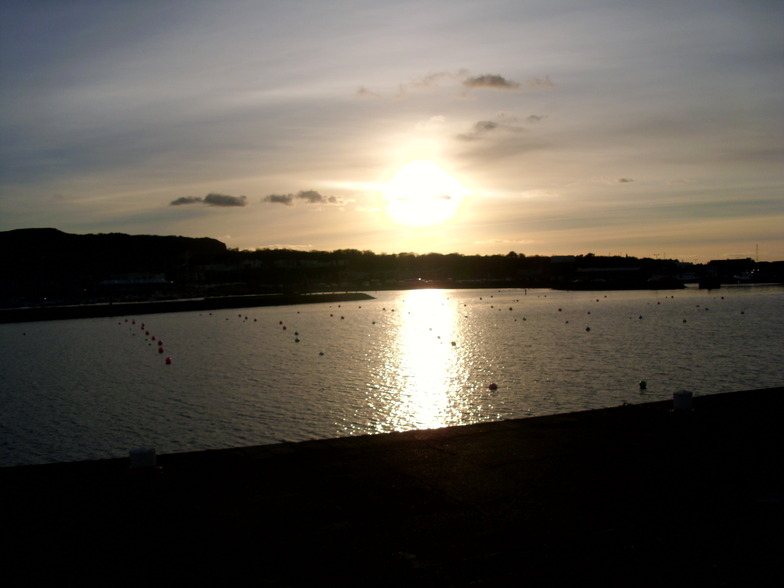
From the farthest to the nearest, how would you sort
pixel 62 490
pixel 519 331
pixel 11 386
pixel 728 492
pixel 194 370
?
pixel 519 331 → pixel 194 370 → pixel 11 386 → pixel 62 490 → pixel 728 492

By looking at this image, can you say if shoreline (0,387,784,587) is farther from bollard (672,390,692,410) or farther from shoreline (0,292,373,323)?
shoreline (0,292,373,323)

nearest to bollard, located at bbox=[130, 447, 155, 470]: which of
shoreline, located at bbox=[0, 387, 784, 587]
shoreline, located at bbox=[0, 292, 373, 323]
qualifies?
shoreline, located at bbox=[0, 387, 784, 587]

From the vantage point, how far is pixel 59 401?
89.0 ft

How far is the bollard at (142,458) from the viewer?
698 centimetres

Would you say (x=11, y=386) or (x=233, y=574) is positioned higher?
(x=233, y=574)

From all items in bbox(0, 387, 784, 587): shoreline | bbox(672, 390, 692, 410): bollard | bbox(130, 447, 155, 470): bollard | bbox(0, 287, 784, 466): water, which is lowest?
bbox(0, 287, 784, 466): water

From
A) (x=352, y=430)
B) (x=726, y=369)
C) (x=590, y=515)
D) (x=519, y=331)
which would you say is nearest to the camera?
(x=590, y=515)

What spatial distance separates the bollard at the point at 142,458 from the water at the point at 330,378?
11.2 m

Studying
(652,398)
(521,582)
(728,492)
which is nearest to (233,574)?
(521,582)

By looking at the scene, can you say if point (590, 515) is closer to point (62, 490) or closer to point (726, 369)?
point (62, 490)

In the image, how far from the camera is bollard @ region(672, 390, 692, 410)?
927cm

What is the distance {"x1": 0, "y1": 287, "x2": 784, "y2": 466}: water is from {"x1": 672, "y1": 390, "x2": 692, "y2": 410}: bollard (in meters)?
11.1

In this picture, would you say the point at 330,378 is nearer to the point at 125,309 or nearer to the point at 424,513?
the point at 424,513

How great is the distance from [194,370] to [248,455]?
89.4 feet
